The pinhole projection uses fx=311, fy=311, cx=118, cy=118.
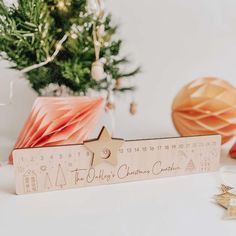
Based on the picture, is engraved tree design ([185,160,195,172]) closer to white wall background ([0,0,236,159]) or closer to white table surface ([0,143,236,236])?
white table surface ([0,143,236,236])

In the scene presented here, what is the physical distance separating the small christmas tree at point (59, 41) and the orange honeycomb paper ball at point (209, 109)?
212mm

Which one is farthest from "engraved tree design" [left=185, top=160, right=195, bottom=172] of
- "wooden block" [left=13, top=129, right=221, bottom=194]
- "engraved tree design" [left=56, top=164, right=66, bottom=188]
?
"engraved tree design" [left=56, top=164, right=66, bottom=188]

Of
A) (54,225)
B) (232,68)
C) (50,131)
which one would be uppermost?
(232,68)

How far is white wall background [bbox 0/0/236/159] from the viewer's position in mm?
1030

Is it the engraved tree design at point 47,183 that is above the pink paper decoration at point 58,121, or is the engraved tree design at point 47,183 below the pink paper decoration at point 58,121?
below

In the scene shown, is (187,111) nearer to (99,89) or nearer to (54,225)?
(99,89)

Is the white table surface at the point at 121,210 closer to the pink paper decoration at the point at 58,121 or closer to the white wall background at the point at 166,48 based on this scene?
the pink paper decoration at the point at 58,121

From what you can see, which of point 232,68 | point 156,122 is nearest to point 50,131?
point 156,122

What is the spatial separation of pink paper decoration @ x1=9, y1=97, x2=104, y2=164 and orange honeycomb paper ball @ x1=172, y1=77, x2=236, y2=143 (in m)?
0.22

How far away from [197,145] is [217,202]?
13 centimetres

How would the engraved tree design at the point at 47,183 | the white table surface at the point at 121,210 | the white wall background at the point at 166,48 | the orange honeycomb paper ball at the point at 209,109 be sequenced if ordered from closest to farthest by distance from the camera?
the white table surface at the point at 121,210 < the engraved tree design at the point at 47,183 < the orange honeycomb paper ball at the point at 209,109 < the white wall background at the point at 166,48

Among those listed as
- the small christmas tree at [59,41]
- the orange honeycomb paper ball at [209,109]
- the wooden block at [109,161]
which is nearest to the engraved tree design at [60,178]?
the wooden block at [109,161]

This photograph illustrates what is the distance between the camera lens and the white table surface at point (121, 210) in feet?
1.48

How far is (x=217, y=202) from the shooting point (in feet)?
1.74
